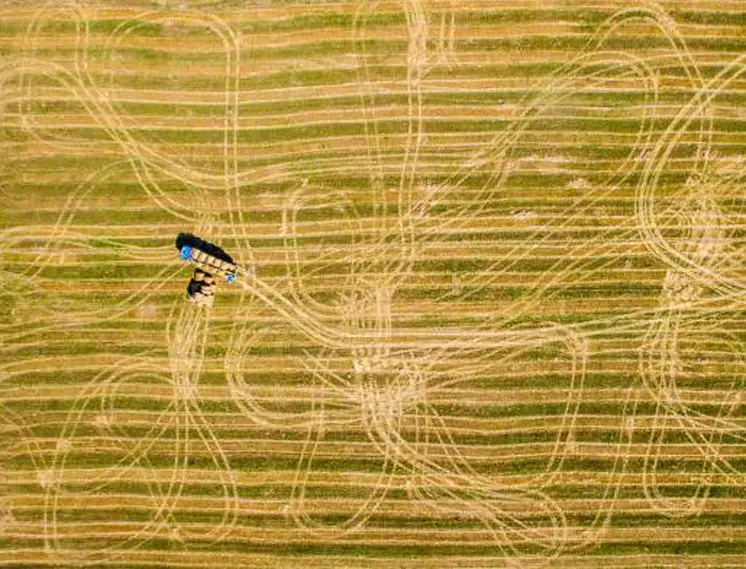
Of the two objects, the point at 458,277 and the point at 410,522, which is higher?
the point at 458,277

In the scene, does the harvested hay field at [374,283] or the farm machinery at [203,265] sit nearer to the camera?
the farm machinery at [203,265]

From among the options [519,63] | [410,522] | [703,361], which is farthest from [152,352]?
[703,361]

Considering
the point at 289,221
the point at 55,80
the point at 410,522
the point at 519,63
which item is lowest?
the point at 410,522

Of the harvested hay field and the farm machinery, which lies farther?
the harvested hay field

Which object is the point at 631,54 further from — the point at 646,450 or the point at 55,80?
Result: the point at 55,80
